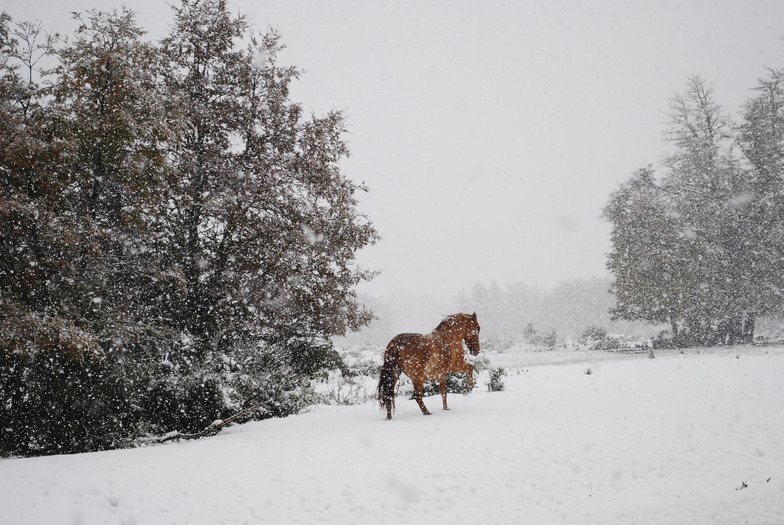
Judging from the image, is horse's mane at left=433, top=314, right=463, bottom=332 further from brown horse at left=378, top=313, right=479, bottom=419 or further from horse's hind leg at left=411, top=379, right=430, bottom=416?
horse's hind leg at left=411, top=379, right=430, bottom=416

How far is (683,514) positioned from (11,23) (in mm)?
12887

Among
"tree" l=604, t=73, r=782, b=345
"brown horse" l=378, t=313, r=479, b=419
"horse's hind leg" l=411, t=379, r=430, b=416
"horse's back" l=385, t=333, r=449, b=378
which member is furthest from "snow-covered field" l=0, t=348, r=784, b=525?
"tree" l=604, t=73, r=782, b=345

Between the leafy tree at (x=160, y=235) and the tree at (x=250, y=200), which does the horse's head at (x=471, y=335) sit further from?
the tree at (x=250, y=200)

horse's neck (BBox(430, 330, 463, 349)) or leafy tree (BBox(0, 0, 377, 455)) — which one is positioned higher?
leafy tree (BBox(0, 0, 377, 455))

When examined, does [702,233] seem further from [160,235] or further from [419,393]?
[160,235]

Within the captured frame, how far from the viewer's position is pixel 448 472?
486cm

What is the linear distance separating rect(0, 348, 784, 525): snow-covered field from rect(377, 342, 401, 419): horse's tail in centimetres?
38

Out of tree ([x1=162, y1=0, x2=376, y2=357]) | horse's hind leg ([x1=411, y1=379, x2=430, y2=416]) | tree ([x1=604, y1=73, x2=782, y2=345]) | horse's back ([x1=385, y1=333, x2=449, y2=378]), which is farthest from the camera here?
tree ([x1=604, y1=73, x2=782, y2=345])

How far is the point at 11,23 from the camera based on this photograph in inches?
326

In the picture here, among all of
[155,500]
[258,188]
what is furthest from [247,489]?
[258,188]

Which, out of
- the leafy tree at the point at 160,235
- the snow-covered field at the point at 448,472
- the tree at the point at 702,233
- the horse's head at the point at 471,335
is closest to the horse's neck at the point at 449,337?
the horse's head at the point at 471,335

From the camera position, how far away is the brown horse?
697 cm

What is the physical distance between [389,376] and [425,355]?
2.22ft

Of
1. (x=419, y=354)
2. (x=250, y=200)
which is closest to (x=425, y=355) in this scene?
(x=419, y=354)
